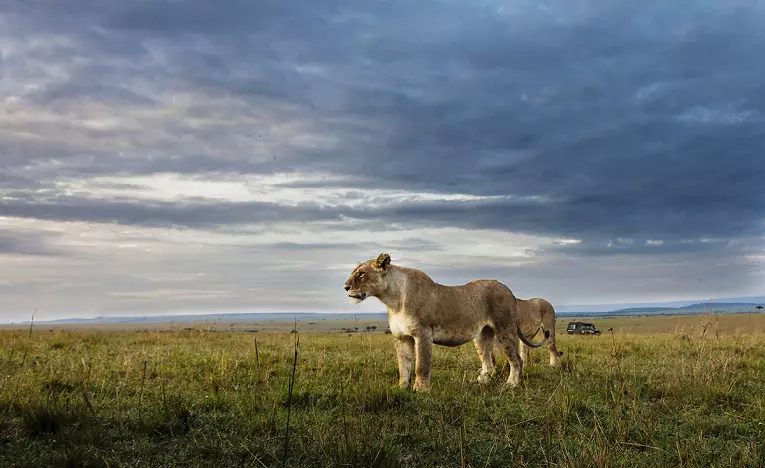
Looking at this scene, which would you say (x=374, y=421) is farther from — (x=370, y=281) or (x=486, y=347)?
(x=486, y=347)

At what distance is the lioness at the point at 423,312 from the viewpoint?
386 inches

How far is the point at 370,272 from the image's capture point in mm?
9992

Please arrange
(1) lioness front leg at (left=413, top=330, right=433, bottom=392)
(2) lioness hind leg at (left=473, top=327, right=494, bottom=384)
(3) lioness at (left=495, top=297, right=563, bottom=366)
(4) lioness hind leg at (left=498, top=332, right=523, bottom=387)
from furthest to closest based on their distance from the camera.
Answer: (3) lioness at (left=495, top=297, right=563, bottom=366) < (2) lioness hind leg at (left=473, top=327, right=494, bottom=384) < (4) lioness hind leg at (left=498, top=332, right=523, bottom=387) < (1) lioness front leg at (left=413, top=330, right=433, bottom=392)

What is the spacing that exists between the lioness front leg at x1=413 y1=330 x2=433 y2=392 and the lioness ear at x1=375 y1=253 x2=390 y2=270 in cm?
124

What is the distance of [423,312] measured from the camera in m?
9.86

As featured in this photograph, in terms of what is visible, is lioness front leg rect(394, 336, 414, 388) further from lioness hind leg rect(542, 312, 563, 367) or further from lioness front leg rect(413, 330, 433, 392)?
lioness hind leg rect(542, 312, 563, 367)

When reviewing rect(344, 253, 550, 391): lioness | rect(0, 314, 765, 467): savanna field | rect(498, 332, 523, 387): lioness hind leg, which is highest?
rect(344, 253, 550, 391): lioness

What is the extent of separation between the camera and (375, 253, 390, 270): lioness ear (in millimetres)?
9906

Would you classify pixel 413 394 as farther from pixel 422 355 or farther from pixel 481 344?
pixel 481 344

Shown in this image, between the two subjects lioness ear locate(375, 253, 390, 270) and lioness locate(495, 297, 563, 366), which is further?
lioness locate(495, 297, 563, 366)

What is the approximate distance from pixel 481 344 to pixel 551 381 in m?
1.36

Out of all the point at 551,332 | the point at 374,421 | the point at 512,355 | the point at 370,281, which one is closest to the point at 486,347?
the point at 512,355

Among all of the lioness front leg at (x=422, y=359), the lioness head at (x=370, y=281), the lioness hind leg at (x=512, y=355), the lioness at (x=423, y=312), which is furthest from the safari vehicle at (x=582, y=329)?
the lioness head at (x=370, y=281)

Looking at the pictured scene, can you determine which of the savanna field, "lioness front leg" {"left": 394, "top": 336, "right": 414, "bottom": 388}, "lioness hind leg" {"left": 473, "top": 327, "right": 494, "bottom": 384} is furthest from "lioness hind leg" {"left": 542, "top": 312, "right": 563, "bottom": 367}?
"lioness front leg" {"left": 394, "top": 336, "right": 414, "bottom": 388}
